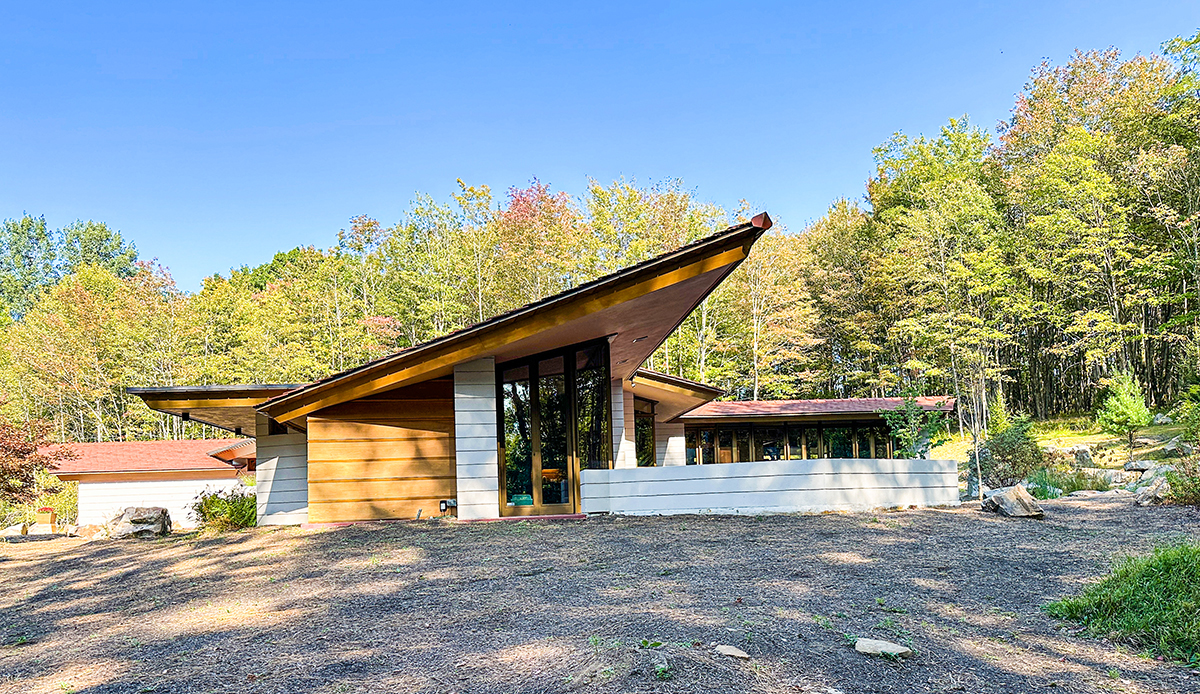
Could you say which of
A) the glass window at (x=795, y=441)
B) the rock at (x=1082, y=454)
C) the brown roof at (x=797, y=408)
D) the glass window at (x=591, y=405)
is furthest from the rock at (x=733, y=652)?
the glass window at (x=795, y=441)

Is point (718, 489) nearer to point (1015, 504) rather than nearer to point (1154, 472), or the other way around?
point (1015, 504)

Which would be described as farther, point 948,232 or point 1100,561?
point 948,232

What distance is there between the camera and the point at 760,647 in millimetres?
3100

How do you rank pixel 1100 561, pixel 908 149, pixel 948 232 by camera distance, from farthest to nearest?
pixel 908 149 → pixel 948 232 → pixel 1100 561

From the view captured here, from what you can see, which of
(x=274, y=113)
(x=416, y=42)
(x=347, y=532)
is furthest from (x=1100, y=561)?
(x=274, y=113)

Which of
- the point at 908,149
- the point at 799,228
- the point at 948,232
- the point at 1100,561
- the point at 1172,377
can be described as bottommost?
the point at 1100,561

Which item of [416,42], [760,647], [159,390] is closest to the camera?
[760,647]

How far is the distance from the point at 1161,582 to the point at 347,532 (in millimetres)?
6698

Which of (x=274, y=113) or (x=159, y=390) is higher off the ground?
(x=274, y=113)

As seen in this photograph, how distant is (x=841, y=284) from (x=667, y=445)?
15.8m

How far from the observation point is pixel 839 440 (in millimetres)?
19625

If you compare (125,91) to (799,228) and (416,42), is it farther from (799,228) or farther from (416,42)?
(799,228)

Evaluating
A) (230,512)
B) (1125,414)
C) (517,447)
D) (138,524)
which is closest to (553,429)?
(517,447)

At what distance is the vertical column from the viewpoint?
8.28 meters
